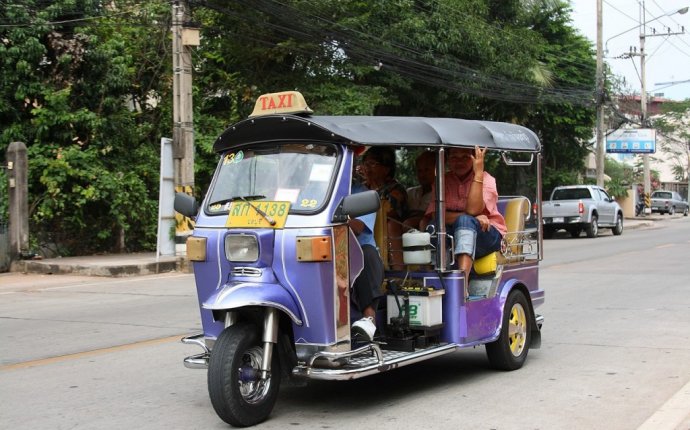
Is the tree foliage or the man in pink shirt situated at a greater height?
the tree foliage

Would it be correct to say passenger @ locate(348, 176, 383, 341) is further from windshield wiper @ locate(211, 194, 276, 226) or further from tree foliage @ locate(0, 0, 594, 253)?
tree foliage @ locate(0, 0, 594, 253)

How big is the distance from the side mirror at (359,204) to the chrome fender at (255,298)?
64 cm

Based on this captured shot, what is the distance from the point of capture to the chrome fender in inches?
Answer: 212

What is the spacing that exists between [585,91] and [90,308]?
27770 millimetres

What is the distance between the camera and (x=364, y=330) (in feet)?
19.6

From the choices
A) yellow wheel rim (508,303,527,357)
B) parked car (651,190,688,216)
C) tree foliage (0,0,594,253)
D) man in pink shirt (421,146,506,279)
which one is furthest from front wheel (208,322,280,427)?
parked car (651,190,688,216)

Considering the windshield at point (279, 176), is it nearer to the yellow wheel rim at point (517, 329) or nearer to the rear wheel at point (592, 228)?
the yellow wheel rim at point (517, 329)

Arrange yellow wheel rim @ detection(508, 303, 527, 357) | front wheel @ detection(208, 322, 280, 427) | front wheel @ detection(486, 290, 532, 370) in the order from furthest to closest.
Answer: yellow wheel rim @ detection(508, 303, 527, 357) → front wheel @ detection(486, 290, 532, 370) → front wheel @ detection(208, 322, 280, 427)

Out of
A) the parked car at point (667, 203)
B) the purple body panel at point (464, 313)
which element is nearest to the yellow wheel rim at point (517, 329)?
the purple body panel at point (464, 313)

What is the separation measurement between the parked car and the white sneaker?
52.7 metres

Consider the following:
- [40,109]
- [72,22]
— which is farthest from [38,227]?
[72,22]

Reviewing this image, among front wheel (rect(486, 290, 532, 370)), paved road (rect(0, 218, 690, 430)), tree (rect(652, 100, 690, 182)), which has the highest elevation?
tree (rect(652, 100, 690, 182))

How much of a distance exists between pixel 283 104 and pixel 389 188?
5.91ft

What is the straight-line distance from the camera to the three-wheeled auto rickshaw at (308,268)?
5.54 meters
